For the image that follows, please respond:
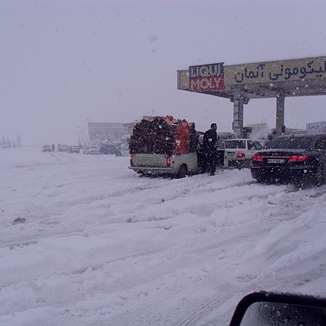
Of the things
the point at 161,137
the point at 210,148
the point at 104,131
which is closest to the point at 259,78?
the point at 210,148

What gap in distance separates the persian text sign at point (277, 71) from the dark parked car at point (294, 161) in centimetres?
1200

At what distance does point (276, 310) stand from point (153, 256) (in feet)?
11.3

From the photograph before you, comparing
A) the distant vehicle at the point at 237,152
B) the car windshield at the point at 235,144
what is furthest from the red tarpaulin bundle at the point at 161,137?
the car windshield at the point at 235,144

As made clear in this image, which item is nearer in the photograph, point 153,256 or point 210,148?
point 153,256

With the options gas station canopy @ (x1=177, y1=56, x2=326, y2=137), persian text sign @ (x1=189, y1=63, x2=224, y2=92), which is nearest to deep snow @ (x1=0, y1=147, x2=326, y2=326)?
gas station canopy @ (x1=177, y1=56, x2=326, y2=137)

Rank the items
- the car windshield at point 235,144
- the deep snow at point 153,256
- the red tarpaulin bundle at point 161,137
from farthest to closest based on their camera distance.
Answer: the car windshield at point 235,144
the red tarpaulin bundle at point 161,137
the deep snow at point 153,256

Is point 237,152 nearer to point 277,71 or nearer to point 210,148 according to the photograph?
point 210,148

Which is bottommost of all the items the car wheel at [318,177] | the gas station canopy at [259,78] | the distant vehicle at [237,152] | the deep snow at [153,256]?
the deep snow at [153,256]

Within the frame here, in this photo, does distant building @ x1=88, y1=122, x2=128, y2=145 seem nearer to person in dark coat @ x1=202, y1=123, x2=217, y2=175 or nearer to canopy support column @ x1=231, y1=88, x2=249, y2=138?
canopy support column @ x1=231, y1=88, x2=249, y2=138

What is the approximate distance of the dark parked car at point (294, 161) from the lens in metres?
10.2

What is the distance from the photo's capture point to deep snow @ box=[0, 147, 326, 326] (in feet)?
11.8

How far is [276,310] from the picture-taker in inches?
63.2

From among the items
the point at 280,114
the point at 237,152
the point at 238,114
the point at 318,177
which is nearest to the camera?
the point at 318,177

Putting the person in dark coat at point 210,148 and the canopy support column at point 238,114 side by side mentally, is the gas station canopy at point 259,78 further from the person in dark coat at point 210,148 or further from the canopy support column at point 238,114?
the person in dark coat at point 210,148
